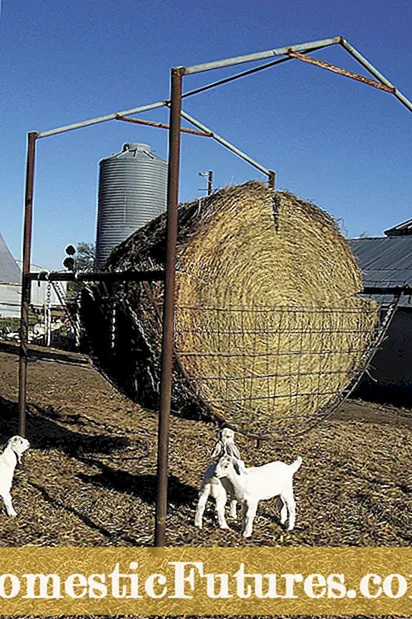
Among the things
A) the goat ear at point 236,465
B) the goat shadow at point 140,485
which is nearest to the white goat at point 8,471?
the goat shadow at point 140,485

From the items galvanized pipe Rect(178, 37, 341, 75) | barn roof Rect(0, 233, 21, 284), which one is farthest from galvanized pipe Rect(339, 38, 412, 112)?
barn roof Rect(0, 233, 21, 284)

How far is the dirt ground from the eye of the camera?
5.28 m

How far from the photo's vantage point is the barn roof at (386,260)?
14.8 meters

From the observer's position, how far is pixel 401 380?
45.0ft

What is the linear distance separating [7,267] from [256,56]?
115 ft

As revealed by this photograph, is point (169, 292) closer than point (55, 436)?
Yes

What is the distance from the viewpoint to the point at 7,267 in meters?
38.3

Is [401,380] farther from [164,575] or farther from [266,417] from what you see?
[164,575]

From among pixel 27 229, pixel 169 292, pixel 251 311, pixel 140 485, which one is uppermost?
pixel 27 229

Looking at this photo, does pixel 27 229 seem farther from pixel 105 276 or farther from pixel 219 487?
pixel 219 487

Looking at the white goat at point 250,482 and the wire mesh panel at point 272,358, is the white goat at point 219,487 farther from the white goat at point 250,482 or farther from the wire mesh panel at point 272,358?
the wire mesh panel at point 272,358

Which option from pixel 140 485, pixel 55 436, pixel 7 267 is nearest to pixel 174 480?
Answer: pixel 140 485

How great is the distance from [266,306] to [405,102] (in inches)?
78.9

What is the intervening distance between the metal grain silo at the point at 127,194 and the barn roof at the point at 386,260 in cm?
487
